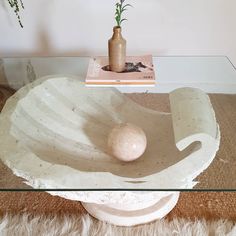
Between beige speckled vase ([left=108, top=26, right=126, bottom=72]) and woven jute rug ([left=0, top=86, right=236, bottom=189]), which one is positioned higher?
beige speckled vase ([left=108, top=26, right=126, bottom=72])

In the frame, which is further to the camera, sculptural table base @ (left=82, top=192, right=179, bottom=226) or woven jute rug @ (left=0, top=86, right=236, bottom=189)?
sculptural table base @ (left=82, top=192, right=179, bottom=226)

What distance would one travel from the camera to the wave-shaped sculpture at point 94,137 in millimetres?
693

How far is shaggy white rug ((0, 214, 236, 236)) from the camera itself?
957mm

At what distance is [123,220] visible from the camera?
0.97 m

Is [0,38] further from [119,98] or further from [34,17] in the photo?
[119,98]

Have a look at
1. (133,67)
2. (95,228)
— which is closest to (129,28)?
(133,67)

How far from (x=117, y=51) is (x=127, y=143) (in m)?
0.31

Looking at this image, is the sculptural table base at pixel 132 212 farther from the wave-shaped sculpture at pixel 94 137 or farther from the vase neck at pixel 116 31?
the vase neck at pixel 116 31

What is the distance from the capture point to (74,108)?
101 cm

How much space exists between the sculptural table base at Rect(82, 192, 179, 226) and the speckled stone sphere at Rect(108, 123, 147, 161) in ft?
0.66

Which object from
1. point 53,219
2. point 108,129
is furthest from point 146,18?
point 53,219

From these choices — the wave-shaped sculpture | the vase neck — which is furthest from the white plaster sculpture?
the vase neck

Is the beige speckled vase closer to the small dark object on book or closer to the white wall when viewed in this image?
the small dark object on book

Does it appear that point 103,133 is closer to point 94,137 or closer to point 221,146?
point 94,137
